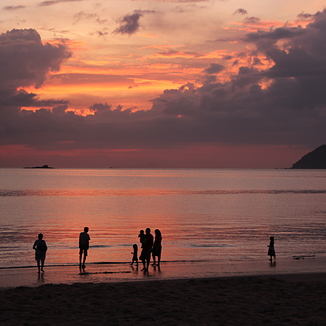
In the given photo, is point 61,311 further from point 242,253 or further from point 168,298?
point 242,253

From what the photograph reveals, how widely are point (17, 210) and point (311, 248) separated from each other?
5249cm

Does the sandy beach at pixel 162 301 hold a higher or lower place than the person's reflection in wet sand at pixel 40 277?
lower

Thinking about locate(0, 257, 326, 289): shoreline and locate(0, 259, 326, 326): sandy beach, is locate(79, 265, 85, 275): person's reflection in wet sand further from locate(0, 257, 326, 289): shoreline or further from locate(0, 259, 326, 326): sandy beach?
locate(0, 259, 326, 326): sandy beach

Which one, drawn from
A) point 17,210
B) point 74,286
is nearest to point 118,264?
point 74,286

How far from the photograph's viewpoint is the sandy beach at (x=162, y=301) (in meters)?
14.8

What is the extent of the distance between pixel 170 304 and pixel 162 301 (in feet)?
1.76

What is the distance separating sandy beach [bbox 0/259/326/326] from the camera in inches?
583

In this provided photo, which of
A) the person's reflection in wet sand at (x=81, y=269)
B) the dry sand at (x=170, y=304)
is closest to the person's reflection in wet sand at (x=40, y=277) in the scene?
the person's reflection in wet sand at (x=81, y=269)

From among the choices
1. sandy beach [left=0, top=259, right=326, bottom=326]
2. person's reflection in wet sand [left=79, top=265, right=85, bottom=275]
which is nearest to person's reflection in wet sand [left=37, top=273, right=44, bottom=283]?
sandy beach [left=0, top=259, right=326, bottom=326]

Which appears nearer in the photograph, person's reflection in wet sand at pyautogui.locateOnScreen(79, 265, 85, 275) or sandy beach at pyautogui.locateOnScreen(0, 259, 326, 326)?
sandy beach at pyautogui.locateOnScreen(0, 259, 326, 326)

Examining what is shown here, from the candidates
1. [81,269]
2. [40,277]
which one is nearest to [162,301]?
[40,277]

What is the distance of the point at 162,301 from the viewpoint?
56.9 ft

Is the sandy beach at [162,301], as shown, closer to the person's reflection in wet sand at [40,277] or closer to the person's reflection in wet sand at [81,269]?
the person's reflection in wet sand at [40,277]

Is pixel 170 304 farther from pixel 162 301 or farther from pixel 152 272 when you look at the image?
pixel 152 272
